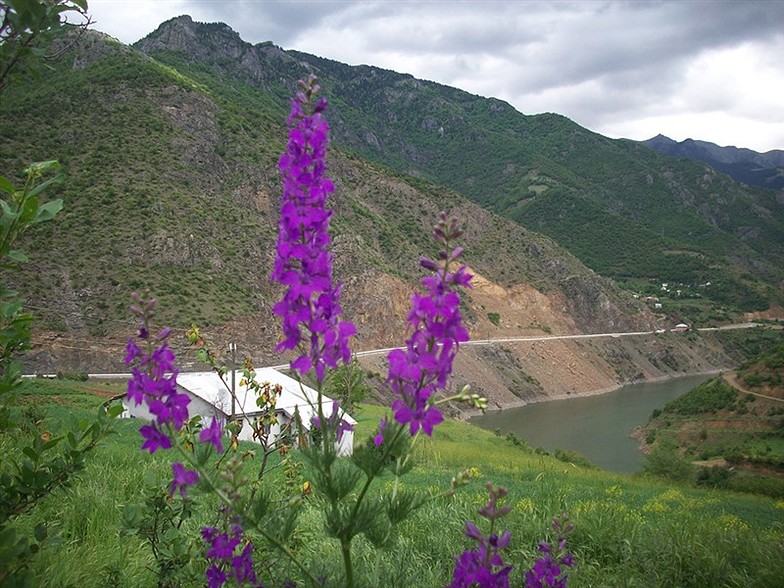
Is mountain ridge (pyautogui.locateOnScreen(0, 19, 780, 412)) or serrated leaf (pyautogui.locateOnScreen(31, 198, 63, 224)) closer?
serrated leaf (pyautogui.locateOnScreen(31, 198, 63, 224))

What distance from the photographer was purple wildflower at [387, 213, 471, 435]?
5.29 ft

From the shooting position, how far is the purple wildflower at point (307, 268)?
5.59ft

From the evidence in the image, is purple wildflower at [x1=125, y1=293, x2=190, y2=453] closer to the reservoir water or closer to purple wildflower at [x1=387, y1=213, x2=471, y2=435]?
purple wildflower at [x1=387, y1=213, x2=471, y2=435]

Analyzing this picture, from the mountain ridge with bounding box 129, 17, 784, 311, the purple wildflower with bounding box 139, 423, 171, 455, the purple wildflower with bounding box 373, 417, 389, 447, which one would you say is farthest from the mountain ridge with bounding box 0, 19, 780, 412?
the mountain ridge with bounding box 129, 17, 784, 311

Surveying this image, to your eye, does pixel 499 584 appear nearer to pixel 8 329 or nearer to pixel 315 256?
pixel 315 256

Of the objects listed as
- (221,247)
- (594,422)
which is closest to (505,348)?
(594,422)

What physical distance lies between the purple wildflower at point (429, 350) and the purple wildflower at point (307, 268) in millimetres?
200

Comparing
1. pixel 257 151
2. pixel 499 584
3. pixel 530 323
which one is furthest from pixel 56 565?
pixel 530 323

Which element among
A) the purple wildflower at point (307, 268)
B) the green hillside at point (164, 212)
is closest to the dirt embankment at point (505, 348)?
the green hillside at point (164, 212)

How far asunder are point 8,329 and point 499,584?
1.90 metres

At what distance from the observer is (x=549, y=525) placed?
4844 millimetres

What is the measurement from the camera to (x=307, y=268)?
1.73 metres

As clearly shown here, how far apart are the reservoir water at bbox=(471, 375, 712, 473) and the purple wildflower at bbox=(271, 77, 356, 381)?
3651cm

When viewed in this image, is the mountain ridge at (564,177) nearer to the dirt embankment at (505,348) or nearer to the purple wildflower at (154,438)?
the dirt embankment at (505,348)
